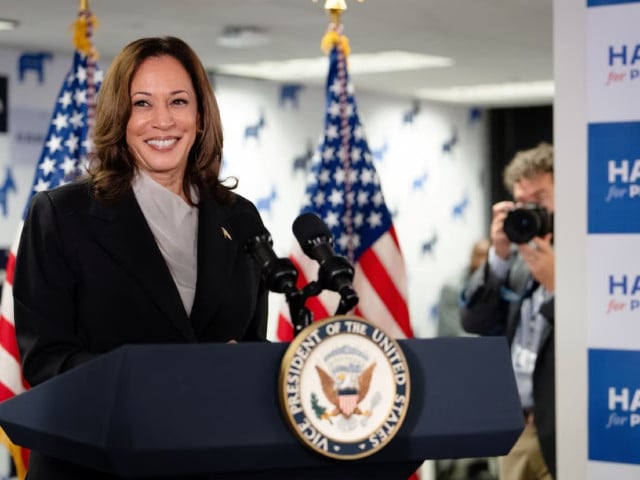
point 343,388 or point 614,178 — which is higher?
point 614,178

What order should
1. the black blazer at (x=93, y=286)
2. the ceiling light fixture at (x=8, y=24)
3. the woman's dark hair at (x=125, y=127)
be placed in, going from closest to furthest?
the black blazer at (x=93, y=286) < the woman's dark hair at (x=125, y=127) < the ceiling light fixture at (x=8, y=24)

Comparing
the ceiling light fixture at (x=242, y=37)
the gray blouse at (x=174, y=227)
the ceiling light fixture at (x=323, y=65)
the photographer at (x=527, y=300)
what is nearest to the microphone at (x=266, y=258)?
the gray blouse at (x=174, y=227)

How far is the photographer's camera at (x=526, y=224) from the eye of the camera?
3490mm

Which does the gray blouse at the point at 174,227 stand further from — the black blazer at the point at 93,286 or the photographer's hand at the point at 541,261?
the photographer's hand at the point at 541,261

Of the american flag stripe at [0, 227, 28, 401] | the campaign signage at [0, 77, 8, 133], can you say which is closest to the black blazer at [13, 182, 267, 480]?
the american flag stripe at [0, 227, 28, 401]

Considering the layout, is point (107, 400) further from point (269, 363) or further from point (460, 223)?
point (460, 223)

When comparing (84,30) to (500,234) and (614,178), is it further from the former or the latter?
(614,178)

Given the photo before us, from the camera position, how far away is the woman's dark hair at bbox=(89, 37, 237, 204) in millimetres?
1715

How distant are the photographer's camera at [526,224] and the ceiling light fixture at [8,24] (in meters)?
2.72

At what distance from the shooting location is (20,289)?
162cm

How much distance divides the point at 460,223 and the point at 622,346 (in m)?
6.90

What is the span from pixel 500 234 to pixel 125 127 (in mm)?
2160

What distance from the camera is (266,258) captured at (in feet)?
4.45

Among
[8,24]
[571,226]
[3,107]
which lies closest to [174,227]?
[571,226]
